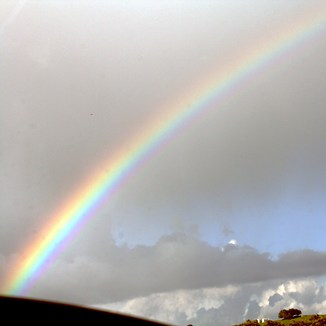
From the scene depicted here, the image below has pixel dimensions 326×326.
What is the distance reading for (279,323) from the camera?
153 feet

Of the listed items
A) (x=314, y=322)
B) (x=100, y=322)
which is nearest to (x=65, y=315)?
(x=100, y=322)

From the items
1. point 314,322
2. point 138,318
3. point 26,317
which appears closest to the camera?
point 26,317

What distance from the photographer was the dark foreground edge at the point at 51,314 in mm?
4043

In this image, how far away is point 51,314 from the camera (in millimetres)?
4254

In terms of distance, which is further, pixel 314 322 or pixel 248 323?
pixel 248 323

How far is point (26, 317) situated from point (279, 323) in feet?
155

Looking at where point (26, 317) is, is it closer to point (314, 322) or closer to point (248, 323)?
Result: point (314, 322)

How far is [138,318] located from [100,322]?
0.48 m

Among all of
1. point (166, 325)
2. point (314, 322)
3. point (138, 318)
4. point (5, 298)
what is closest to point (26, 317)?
point (5, 298)

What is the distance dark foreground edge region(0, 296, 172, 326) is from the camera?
4043mm

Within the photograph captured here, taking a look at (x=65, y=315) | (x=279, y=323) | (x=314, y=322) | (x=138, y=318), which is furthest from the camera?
(x=279, y=323)

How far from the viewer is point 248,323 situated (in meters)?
47.7

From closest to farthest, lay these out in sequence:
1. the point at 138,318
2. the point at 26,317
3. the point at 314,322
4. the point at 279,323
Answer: the point at 26,317 → the point at 138,318 → the point at 314,322 → the point at 279,323

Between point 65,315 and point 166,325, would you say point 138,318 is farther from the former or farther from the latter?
point 65,315
